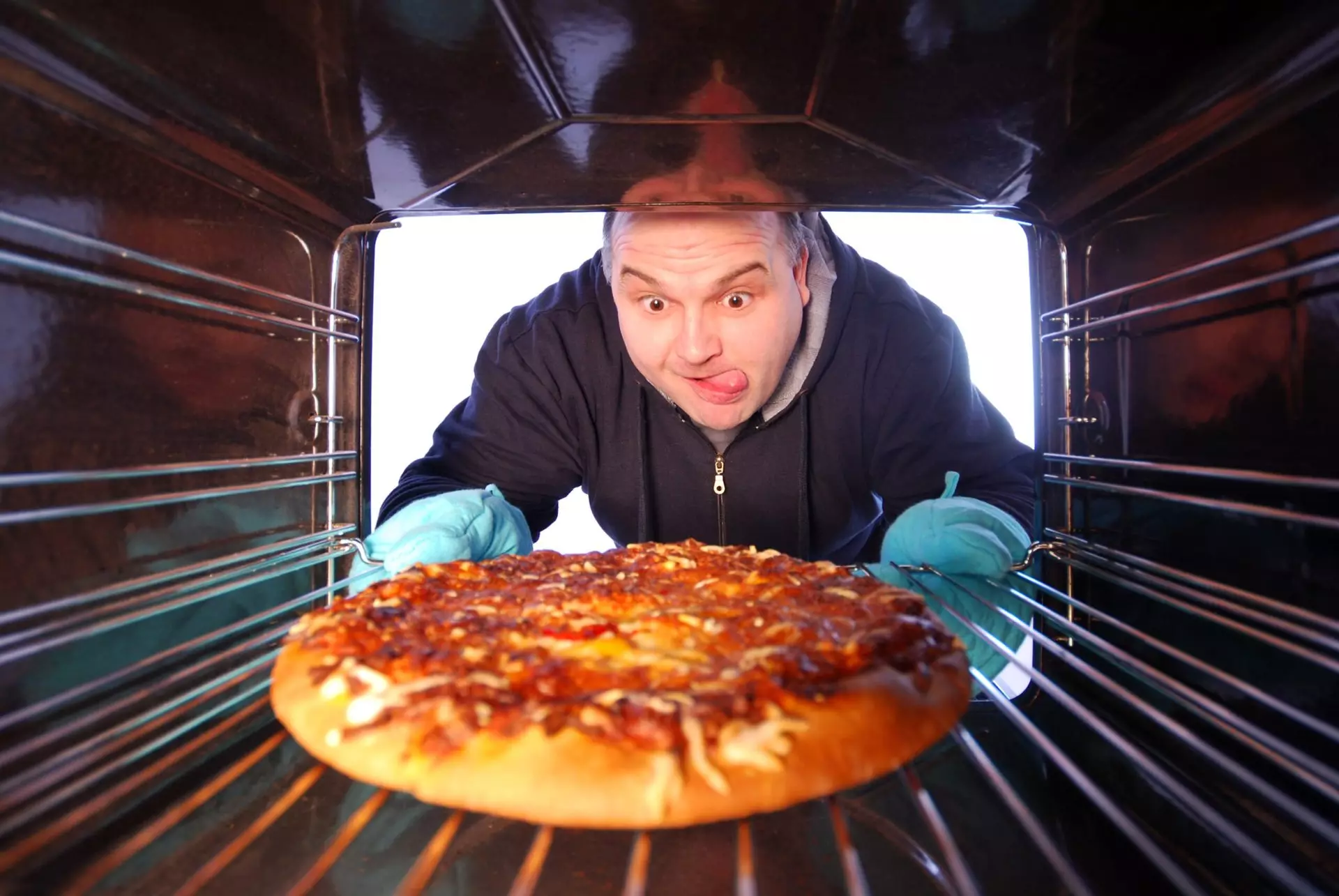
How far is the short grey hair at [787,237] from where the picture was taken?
1.88 m

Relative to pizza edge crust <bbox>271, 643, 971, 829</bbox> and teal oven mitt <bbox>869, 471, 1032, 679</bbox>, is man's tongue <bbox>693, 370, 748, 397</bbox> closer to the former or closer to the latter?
teal oven mitt <bbox>869, 471, 1032, 679</bbox>

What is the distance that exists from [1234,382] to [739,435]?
122cm

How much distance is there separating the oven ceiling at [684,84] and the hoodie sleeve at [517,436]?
3.00 feet

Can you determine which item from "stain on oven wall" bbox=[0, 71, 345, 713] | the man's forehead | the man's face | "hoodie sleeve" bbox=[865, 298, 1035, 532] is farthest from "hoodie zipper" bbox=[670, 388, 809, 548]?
"stain on oven wall" bbox=[0, 71, 345, 713]

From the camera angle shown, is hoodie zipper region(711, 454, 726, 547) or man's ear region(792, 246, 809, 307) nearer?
man's ear region(792, 246, 809, 307)

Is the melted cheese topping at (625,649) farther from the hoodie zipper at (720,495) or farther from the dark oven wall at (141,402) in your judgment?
the hoodie zipper at (720,495)

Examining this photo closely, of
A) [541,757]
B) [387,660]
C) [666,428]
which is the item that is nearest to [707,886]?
[541,757]

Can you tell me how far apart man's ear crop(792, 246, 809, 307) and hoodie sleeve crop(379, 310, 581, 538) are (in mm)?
687

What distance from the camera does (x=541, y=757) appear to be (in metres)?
0.72

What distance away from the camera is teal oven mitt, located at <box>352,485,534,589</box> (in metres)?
1.57

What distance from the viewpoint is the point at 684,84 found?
98 centimetres

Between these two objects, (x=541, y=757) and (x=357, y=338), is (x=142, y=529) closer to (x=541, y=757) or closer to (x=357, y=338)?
(x=357, y=338)

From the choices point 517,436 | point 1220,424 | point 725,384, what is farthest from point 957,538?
point 517,436

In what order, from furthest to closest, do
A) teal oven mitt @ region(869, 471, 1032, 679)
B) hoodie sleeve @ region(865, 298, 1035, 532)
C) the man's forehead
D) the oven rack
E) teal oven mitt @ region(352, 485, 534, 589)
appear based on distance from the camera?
1. hoodie sleeve @ region(865, 298, 1035, 532)
2. the man's forehead
3. teal oven mitt @ region(352, 485, 534, 589)
4. teal oven mitt @ region(869, 471, 1032, 679)
5. the oven rack
